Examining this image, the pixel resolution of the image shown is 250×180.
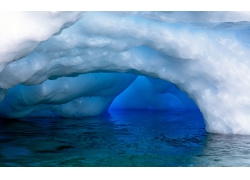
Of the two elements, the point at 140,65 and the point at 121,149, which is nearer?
the point at 121,149

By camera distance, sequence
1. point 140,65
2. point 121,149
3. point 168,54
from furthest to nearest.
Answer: point 140,65, point 168,54, point 121,149

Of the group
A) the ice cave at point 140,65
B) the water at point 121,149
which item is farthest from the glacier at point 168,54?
the water at point 121,149

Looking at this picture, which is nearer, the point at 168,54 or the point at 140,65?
the point at 168,54

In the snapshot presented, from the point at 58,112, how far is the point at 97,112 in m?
1.10

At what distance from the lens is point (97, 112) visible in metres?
9.36

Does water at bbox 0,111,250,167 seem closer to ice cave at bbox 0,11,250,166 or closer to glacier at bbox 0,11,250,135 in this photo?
ice cave at bbox 0,11,250,166

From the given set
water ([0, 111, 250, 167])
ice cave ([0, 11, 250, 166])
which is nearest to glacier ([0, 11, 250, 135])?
ice cave ([0, 11, 250, 166])

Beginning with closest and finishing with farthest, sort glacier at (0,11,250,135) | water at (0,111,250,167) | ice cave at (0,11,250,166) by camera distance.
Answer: water at (0,111,250,167)
ice cave at (0,11,250,166)
glacier at (0,11,250,135)

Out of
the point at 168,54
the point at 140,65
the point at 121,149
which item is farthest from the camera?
the point at 140,65

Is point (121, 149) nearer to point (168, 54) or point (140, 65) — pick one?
point (168, 54)

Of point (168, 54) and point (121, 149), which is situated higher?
point (168, 54)

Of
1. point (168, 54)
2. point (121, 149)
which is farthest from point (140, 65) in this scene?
point (121, 149)

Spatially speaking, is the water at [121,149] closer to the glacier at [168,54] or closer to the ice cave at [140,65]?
the ice cave at [140,65]
